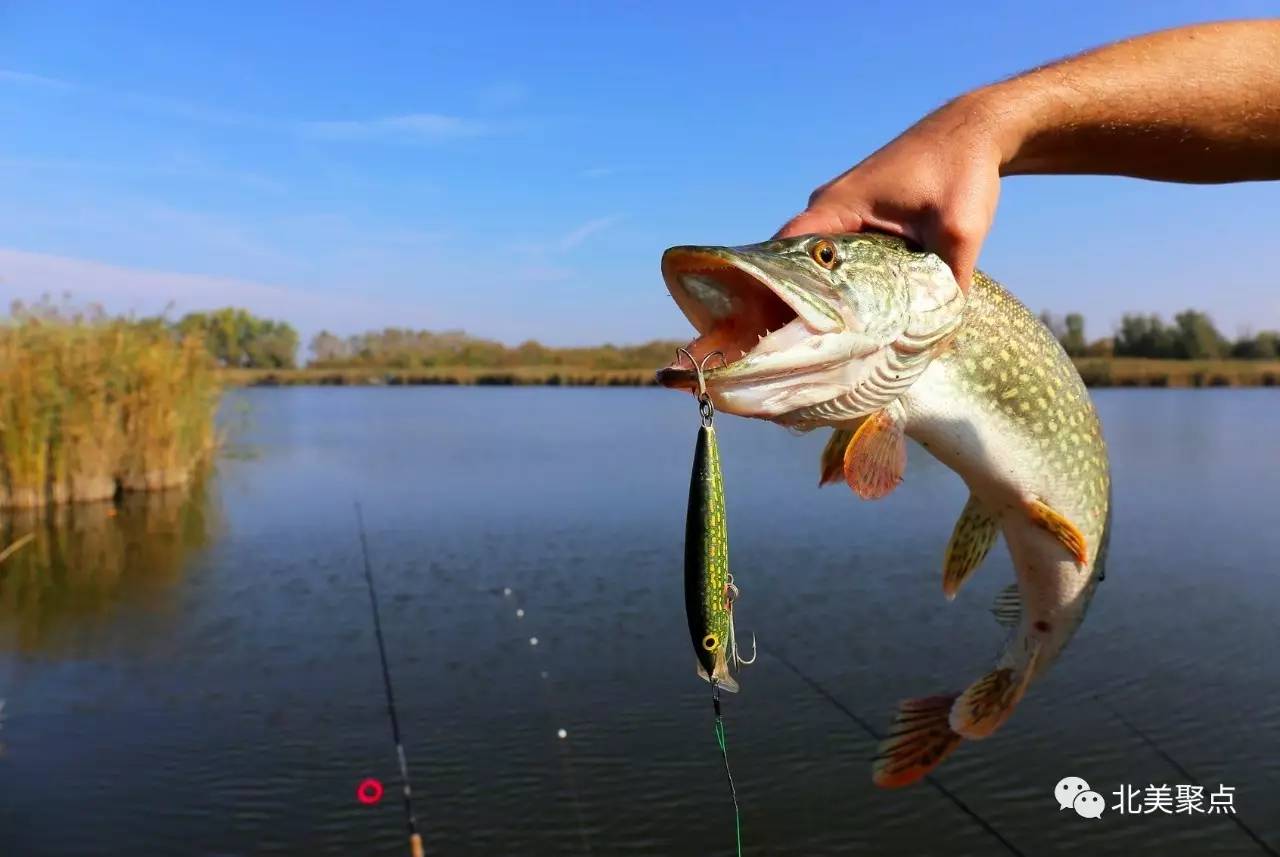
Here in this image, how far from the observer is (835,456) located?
202cm

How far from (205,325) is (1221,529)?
17180mm

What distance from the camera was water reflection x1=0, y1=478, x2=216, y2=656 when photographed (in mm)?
9586

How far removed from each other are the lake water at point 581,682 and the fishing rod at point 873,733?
0.05 meters

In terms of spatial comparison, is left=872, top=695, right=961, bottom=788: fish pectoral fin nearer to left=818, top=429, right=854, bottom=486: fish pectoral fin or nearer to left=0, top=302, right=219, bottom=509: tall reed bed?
left=818, top=429, right=854, bottom=486: fish pectoral fin

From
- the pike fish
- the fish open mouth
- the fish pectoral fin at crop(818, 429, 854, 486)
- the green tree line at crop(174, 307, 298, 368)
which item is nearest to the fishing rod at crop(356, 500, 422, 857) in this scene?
the pike fish

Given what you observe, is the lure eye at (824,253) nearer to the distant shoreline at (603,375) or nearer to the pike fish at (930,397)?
the pike fish at (930,397)

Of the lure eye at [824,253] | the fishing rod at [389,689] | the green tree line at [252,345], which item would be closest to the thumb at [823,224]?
the lure eye at [824,253]

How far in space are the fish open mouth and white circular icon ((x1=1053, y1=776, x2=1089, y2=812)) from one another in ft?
18.7

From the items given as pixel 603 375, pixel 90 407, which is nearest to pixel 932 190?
pixel 90 407

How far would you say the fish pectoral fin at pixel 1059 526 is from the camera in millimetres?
2041

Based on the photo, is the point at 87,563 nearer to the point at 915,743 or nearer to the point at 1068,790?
the point at 1068,790

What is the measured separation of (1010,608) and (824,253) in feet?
3.67

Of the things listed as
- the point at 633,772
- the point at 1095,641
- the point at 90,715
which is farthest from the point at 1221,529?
the point at 90,715

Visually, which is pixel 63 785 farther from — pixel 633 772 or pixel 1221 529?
pixel 1221 529
